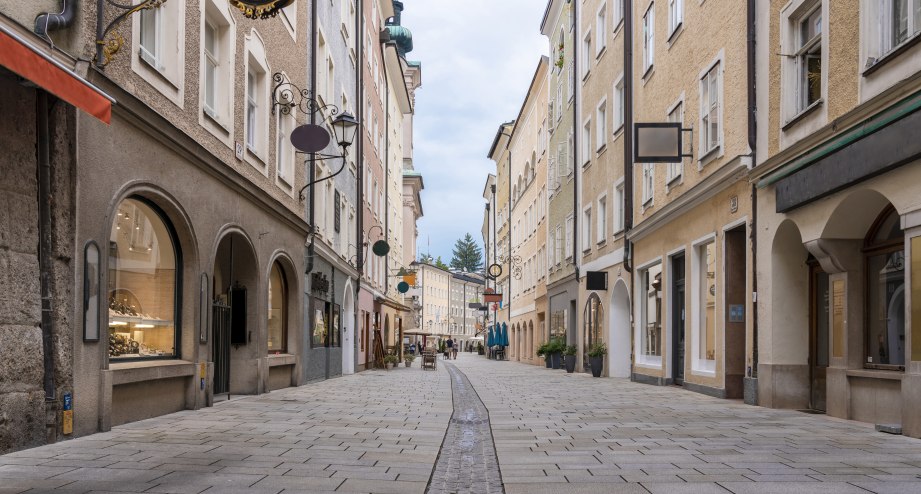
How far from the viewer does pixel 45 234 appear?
8.16 metres

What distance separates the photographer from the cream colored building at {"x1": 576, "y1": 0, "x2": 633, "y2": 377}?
Result: 2602 centimetres

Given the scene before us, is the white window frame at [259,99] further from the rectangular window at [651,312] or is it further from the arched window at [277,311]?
the rectangular window at [651,312]

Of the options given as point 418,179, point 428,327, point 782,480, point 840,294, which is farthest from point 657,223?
point 428,327

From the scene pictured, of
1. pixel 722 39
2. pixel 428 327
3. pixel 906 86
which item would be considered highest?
pixel 722 39

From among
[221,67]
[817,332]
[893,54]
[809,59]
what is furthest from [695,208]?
[221,67]

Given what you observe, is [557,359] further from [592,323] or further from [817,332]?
[817,332]

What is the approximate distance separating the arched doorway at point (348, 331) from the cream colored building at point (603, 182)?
25.9 feet

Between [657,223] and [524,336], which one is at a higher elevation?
[657,223]

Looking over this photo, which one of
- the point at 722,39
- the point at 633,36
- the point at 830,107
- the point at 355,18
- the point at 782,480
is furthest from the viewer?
the point at 355,18

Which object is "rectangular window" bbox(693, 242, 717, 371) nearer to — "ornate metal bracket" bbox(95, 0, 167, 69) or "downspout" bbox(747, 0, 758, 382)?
"downspout" bbox(747, 0, 758, 382)

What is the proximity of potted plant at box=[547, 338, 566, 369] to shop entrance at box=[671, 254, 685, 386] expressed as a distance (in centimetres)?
1411

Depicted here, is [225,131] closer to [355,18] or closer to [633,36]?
[633,36]

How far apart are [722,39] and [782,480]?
38.4 ft

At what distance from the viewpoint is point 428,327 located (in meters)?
120
